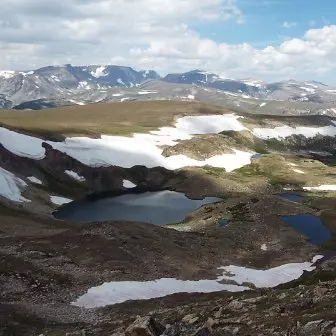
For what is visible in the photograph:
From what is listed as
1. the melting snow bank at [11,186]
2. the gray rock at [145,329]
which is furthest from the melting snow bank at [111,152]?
the gray rock at [145,329]

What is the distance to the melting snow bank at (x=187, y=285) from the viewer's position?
184 ft

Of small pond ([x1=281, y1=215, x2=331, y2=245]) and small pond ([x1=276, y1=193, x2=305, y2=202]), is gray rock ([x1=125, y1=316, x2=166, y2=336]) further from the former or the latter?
small pond ([x1=276, y1=193, x2=305, y2=202])

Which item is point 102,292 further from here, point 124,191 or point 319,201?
point 124,191

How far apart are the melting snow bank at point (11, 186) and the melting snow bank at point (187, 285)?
6476cm

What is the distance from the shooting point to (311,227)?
354 ft

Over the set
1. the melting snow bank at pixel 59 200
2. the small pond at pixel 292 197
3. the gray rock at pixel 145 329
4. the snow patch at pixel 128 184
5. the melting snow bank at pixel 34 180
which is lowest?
the small pond at pixel 292 197

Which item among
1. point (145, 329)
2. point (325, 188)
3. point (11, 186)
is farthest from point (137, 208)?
point (145, 329)

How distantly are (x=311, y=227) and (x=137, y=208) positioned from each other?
157 feet

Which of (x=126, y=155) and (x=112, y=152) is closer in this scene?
(x=126, y=155)

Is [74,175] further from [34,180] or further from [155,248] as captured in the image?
[155,248]

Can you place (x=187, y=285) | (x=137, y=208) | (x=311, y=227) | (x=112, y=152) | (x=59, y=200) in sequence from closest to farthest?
(x=187, y=285) < (x=311, y=227) < (x=137, y=208) < (x=59, y=200) < (x=112, y=152)

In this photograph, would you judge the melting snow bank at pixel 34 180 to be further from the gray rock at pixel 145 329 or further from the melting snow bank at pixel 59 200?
the gray rock at pixel 145 329

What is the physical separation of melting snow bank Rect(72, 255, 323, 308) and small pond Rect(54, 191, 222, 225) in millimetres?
44615

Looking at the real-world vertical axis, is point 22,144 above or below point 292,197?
above
